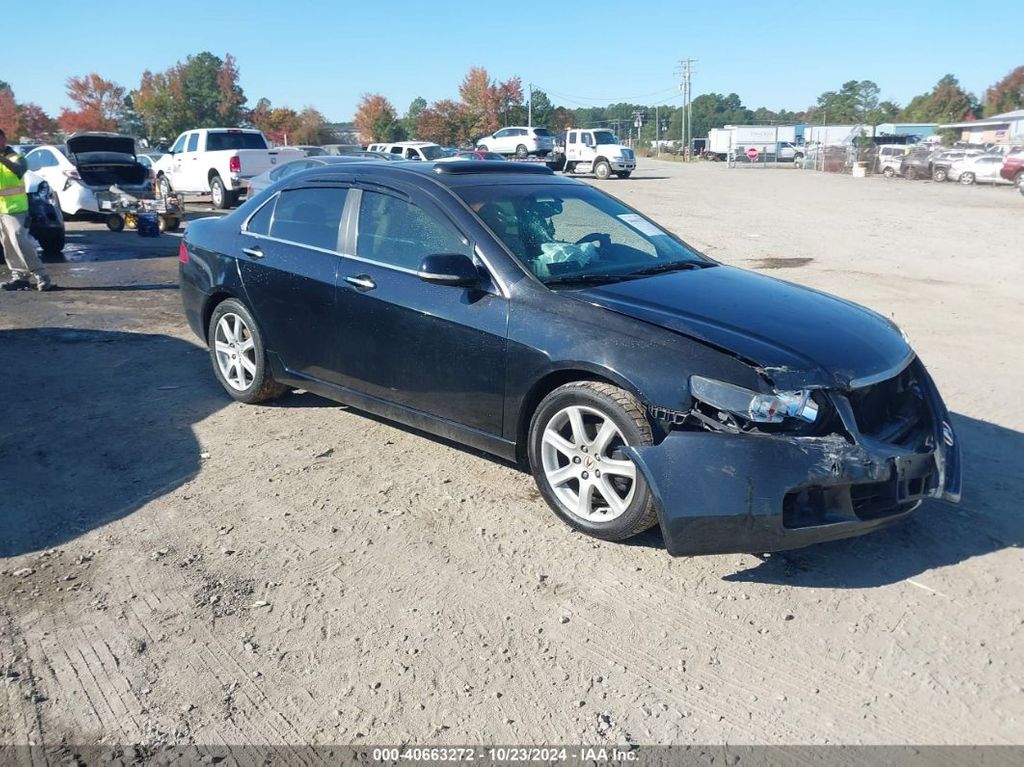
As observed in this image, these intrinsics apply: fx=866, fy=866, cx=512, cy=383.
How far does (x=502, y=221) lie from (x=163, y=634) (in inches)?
102

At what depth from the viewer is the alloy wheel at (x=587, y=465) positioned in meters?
3.92

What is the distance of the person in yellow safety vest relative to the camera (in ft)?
32.1

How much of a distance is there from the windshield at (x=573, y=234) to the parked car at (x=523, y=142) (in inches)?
1458

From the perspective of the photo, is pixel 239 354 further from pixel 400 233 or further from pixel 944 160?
pixel 944 160

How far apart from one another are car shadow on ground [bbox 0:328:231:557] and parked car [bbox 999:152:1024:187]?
112 feet

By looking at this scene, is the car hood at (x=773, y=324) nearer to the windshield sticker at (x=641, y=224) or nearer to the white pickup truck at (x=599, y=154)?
the windshield sticker at (x=641, y=224)

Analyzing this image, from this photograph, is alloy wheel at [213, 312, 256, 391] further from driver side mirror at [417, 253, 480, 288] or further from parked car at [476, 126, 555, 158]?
parked car at [476, 126, 555, 158]

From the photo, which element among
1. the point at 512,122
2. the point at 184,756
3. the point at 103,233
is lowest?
the point at 184,756

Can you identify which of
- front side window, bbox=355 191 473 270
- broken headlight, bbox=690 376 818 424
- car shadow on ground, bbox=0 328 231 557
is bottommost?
car shadow on ground, bbox=0 328 231 557

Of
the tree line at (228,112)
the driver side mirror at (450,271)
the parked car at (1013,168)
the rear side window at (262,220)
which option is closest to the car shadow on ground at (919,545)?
the driver side mirror at (450,271)

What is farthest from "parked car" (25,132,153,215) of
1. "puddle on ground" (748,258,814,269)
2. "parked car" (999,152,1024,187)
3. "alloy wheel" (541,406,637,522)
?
"parked car" (999,152,1024,187)

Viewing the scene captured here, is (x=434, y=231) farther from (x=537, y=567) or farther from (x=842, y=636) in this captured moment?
(x=842, y=636)

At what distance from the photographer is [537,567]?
12.6 feet

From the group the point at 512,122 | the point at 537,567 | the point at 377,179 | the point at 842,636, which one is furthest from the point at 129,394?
the point at 512,122
